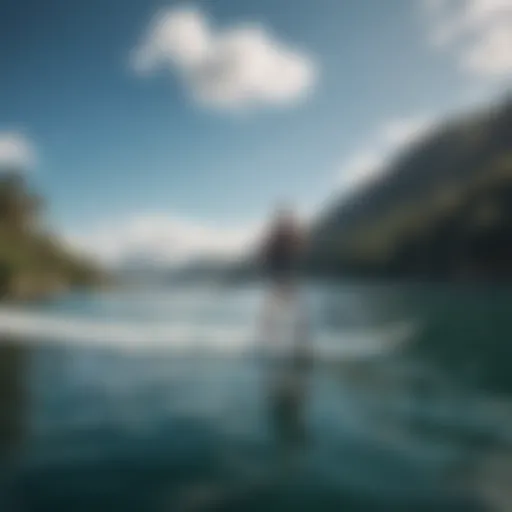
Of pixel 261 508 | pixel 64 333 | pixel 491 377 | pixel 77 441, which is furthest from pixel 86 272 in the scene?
pixel 491 377

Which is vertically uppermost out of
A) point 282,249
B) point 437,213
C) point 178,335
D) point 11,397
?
point 437,213

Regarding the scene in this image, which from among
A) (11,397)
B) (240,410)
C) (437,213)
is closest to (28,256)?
(11,397)

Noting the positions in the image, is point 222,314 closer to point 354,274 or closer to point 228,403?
point 228,403

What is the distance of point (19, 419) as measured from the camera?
153 inches

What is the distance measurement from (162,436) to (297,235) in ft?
5.06

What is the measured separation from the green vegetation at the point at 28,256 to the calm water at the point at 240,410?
0.28 metres

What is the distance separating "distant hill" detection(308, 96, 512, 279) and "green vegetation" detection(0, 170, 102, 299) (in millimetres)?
2016

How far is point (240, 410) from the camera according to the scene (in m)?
3.92

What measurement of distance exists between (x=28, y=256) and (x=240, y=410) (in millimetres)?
2861

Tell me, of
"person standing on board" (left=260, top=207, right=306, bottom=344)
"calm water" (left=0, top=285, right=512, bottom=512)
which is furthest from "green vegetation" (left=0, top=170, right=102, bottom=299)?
"person standing on board" (left=260, top=207, right=306, bottom=344)

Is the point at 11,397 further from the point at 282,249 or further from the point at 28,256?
the point at 282,249

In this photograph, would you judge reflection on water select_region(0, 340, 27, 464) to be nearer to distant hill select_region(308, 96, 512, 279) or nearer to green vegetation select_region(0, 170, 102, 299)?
green vegetation select_region(0, 170, 102, 299)

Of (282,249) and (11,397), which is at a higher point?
Result: (282,249)

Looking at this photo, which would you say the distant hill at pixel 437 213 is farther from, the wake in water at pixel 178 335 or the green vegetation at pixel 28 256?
the green vegetation at pixel 28 256
